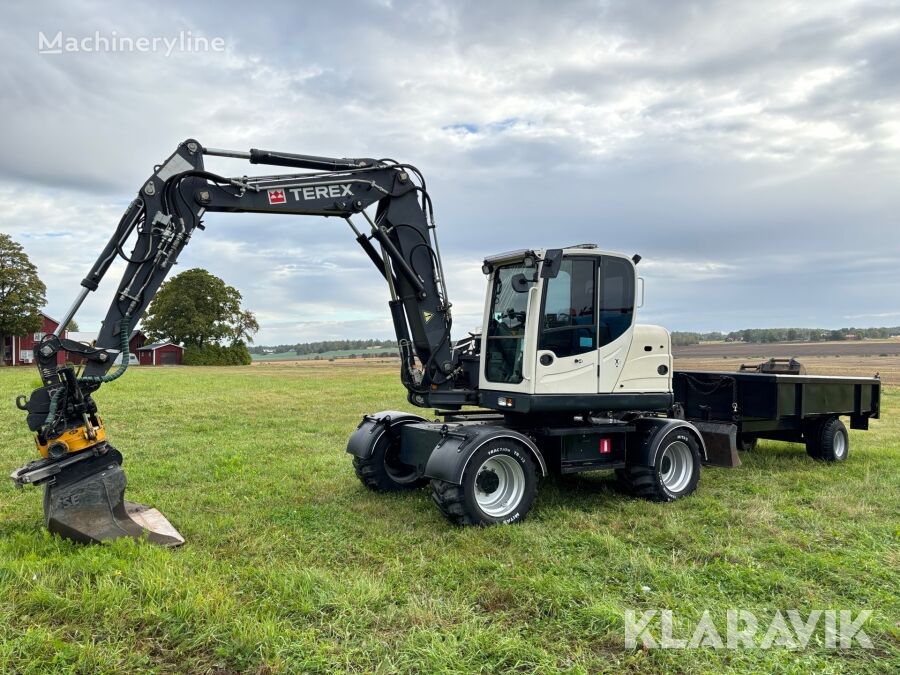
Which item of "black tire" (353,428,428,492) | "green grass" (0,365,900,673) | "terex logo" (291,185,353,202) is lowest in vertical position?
"green grass" (0,365,900,673)

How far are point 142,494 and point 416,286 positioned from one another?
429cm

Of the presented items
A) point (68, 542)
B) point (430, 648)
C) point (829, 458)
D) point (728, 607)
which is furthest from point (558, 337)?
point (829, 458)

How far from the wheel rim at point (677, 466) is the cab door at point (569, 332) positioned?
160 centimetres

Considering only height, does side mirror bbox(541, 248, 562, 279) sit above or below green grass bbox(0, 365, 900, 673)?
above

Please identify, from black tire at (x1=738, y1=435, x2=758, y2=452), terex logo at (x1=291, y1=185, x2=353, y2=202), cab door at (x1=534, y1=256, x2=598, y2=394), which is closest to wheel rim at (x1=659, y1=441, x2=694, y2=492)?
cab door at (x1=534, y1=256, x2=598, y2=394)

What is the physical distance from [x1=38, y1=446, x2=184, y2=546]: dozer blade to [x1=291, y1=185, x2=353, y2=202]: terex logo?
10.5 ft

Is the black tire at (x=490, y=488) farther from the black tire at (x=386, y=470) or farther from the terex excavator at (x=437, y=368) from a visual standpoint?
the black tire at (x=386, y=470)

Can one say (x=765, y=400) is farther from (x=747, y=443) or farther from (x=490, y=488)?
(x=490, y=488)

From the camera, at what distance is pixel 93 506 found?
6.02 meters

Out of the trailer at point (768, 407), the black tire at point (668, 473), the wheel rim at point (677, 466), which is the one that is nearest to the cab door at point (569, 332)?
the black tire at point (668, 473)

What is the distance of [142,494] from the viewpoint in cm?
824

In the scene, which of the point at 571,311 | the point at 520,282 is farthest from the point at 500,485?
the point at 520,282

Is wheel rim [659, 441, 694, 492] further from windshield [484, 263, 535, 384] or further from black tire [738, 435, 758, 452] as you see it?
black tire [738, 435, 758, 452]

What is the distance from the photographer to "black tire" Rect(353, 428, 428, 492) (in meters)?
8.33
